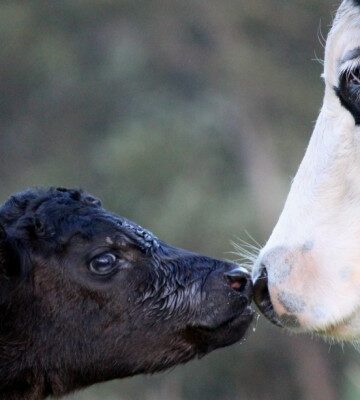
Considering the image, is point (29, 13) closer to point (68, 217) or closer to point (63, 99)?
point (63, 99)

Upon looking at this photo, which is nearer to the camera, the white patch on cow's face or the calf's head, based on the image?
the white patch on cow's face

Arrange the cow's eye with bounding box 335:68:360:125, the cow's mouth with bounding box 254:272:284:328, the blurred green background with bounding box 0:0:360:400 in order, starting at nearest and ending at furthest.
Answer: the cow's eye with bounding box 335:68:360:125 → the cow's mouth with bounding box 254:272:284:328 → the blurred green background with bounding box 0:0:360:400

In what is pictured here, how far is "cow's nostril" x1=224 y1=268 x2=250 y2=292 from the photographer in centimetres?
636

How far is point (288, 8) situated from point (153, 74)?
158 inches

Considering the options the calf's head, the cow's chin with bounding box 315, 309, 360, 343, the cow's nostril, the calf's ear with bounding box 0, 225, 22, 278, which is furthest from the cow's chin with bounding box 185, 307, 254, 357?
the calf's ear with bounding box 0, 225, 22, 278

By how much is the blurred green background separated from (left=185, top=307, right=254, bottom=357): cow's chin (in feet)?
39.0

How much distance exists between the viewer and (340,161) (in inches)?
243

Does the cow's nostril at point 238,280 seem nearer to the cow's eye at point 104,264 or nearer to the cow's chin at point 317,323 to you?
the cow's chin at point 317,323

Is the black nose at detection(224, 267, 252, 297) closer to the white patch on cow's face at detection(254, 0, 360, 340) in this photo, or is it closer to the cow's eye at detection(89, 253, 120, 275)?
the white patch on cow's face at detection(254, 0, 360, 340)

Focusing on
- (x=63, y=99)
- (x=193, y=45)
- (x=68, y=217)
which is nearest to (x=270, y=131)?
(x=193, y=45)

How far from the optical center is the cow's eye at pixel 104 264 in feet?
21.1

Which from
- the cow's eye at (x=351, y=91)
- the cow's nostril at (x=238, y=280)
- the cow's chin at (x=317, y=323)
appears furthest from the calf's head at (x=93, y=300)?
the cow's eye at (x=351, y=91)

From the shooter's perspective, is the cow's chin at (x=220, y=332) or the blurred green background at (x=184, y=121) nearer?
the cow's chin at (x=220, y=332)

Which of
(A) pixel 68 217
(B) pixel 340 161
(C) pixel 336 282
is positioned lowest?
(A) pixel 68 217
